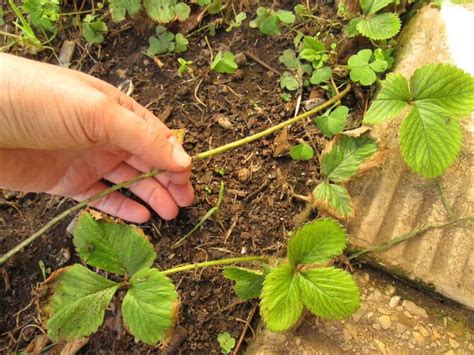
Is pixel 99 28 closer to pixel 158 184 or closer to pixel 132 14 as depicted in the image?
pixel 132 14

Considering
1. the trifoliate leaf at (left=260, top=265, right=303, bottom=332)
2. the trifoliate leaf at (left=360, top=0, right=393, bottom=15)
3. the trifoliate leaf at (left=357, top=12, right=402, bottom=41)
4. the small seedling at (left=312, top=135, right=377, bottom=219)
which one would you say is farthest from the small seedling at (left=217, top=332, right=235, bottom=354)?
the trifoliate leaf at (left=360, top=0, right=393, bottom=15)

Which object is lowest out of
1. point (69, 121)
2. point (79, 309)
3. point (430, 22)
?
point (79, 309)

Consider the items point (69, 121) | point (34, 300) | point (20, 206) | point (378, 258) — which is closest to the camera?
point (69, 121)

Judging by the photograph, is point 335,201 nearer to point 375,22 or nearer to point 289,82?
point 289,82

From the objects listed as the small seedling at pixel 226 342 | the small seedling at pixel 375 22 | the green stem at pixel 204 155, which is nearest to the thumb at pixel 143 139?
the green stem at pixel 204 155

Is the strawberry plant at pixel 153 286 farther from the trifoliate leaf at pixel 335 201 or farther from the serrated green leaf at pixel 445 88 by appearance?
the serrated green leaf at pixel 445 88

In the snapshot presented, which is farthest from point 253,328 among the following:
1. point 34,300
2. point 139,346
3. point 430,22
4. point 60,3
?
point 60,3

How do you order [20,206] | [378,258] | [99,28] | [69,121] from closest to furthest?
[69,121] < [378,258] < [20,206] < [99,28]
